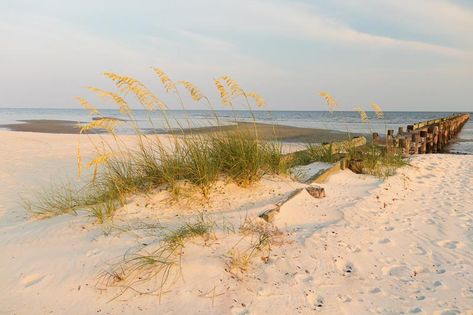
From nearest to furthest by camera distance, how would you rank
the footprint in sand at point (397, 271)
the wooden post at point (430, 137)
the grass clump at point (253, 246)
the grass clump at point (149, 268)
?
the grass clump at point (149, 268), the grass clump at point (253, 246), the footprint in sand at point (397, 271), the wooden post at point (430, 137)

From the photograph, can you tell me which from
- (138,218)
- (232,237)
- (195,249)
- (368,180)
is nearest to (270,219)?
(232,237)

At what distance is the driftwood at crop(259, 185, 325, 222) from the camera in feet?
14.8

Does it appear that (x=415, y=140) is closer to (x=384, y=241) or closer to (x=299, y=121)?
(x=384, y=241)

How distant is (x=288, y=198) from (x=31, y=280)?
309 centimetres

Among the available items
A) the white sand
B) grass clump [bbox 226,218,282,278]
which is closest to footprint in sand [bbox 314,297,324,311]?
the white sand

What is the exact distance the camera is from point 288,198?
5.11 meters

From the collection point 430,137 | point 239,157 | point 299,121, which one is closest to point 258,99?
point 239,157

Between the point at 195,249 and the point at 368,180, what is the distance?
179 inches

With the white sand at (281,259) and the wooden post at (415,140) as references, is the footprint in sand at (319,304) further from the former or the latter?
the wooden post at (415,140)

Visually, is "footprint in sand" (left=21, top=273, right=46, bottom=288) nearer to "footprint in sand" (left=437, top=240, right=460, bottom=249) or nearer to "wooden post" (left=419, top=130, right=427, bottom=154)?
"footprint in sand" (left=437, top=240, right=460, bottom=249)

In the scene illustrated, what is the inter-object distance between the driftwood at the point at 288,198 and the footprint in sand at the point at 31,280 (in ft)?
7.69

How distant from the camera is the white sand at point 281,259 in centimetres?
303

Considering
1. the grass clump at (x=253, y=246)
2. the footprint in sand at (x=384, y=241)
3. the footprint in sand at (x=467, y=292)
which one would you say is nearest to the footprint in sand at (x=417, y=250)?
the footprint in sand at (x=384, y=241)

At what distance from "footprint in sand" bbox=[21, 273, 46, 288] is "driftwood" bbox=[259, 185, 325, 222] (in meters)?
2.35
